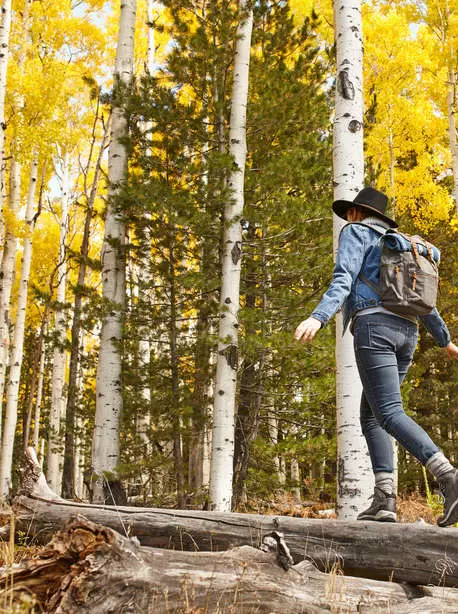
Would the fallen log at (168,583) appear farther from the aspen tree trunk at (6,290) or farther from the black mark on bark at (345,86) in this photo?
the aspen tree trunk at (6,290)

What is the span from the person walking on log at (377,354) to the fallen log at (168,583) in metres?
0.63

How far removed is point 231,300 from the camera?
22.5 feet

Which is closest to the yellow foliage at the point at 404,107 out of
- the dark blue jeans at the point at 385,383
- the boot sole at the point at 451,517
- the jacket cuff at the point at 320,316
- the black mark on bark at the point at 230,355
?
the black mark on bark at the point at 230,355

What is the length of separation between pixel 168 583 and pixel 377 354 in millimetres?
1553

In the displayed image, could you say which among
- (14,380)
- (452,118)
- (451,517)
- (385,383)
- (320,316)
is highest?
(452,118)

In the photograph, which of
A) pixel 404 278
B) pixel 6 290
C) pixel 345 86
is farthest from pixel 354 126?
pixel 6 290

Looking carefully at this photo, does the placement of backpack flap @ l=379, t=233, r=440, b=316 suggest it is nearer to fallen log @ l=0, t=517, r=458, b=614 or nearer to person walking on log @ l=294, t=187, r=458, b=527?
person walking on log @ l=294, t=187, r=458, b=527

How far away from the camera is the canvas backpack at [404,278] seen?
312cm

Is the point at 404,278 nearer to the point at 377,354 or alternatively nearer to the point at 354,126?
the point at 377,354

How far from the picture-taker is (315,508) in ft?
29.3

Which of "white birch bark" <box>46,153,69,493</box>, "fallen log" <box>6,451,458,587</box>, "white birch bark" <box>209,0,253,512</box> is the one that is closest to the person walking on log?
"fallen log" <box>6,451,458,587</box>

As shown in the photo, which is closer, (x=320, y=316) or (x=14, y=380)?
(x=320, y=316)

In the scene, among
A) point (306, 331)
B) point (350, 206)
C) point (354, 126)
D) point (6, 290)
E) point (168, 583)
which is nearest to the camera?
point (168, 583)

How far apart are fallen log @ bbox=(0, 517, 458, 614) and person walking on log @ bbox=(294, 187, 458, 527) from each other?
632 millimetres
